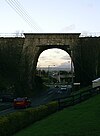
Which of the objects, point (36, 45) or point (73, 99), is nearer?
point (73, 99)

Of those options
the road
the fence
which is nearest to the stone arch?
the road

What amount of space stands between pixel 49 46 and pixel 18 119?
2439 inches

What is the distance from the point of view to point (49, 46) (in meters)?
78.4

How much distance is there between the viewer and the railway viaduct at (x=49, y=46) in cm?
7488

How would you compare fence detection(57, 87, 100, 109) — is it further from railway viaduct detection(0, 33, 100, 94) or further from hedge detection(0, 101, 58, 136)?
railway viaduct detection(0, 33, 100, 94)

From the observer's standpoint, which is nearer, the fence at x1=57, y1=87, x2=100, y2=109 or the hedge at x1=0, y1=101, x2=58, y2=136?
the hedge at x1=0, y1=101, x2=58, y2=136

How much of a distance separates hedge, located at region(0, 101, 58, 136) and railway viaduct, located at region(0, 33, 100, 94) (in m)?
49.0

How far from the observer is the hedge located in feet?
47.2

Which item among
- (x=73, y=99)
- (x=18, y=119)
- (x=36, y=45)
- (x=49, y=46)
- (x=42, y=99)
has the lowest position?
(x=42, y=99)

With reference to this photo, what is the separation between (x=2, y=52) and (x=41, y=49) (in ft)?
45.3

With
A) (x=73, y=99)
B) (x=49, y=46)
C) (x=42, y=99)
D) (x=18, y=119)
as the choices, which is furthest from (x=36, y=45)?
(x=18, y=119)

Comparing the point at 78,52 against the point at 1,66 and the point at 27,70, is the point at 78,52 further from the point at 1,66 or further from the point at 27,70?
the point at 1,66

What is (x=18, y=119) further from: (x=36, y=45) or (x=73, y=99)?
(x=36, y=45)

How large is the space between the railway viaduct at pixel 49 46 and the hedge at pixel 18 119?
161 ft
